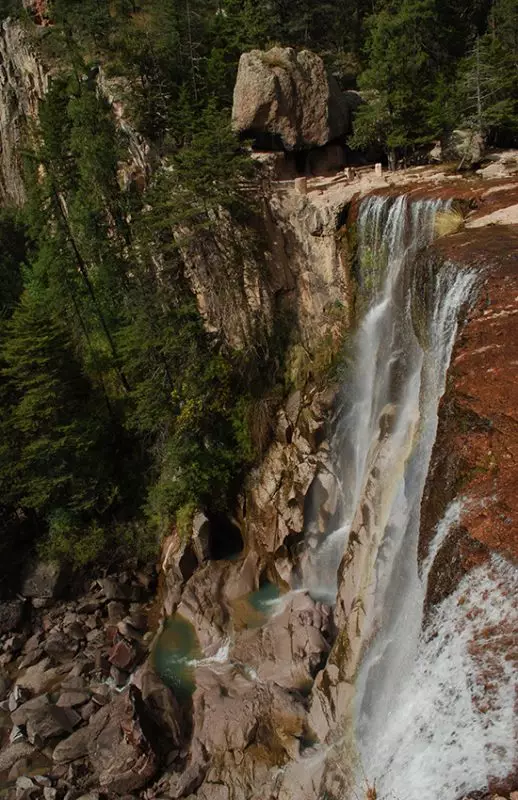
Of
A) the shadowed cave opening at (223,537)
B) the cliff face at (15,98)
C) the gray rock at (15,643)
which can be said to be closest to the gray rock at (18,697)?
the gray rock at (15,643)

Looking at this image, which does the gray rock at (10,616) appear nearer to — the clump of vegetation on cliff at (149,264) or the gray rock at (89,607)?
the gray rock at (89,607)

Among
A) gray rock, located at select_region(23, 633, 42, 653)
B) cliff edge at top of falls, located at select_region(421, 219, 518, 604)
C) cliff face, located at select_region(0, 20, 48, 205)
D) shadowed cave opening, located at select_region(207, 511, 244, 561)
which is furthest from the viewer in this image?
cliff face, located at select_region(0, 20, 48, 205)

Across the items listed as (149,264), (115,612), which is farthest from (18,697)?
(149,264)

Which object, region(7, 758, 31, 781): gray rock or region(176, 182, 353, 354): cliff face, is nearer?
region(7, 758, 31, 781): gray rock

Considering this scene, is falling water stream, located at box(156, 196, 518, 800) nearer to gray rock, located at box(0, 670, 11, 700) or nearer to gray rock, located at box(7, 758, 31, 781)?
gray rock, located at box(7, 758, 31, 781)

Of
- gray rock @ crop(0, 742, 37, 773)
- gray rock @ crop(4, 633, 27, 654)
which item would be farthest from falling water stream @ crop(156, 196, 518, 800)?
gray rock @ crop(4, 633, 27, 654)

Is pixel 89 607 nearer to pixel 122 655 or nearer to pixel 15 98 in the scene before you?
pixel 122 655
